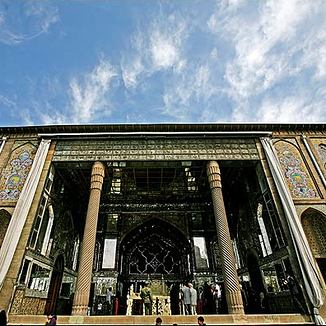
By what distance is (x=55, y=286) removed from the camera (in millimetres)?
10273

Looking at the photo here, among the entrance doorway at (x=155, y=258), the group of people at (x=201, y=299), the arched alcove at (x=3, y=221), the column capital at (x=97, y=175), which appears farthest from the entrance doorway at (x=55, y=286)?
the group of people at (x=201, y=299)

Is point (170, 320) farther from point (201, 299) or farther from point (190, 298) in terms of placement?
point (201, 299)

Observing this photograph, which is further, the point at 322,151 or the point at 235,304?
the point at 322,151

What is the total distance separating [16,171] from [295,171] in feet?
34.0

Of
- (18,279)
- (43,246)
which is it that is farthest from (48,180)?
(18,279)

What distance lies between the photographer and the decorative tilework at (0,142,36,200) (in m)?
8.73

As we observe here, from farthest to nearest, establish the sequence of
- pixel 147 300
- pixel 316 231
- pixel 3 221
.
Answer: pixel 316 231
pixel 3 221
pixel 147 300

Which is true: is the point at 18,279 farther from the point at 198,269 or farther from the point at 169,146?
the point at 198,269

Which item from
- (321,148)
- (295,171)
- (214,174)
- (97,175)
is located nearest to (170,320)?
(214,174)

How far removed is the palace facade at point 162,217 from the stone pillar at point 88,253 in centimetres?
3

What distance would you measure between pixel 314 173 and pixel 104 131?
8.10 m

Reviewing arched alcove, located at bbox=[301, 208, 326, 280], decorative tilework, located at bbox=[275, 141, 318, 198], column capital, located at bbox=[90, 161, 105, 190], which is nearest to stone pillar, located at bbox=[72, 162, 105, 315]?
column capital, located at bbox=[90, 161, 105, 190]

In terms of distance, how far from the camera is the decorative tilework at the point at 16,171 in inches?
344

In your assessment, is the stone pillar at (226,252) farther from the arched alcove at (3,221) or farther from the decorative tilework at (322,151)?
the arched alcove at (3,221)
